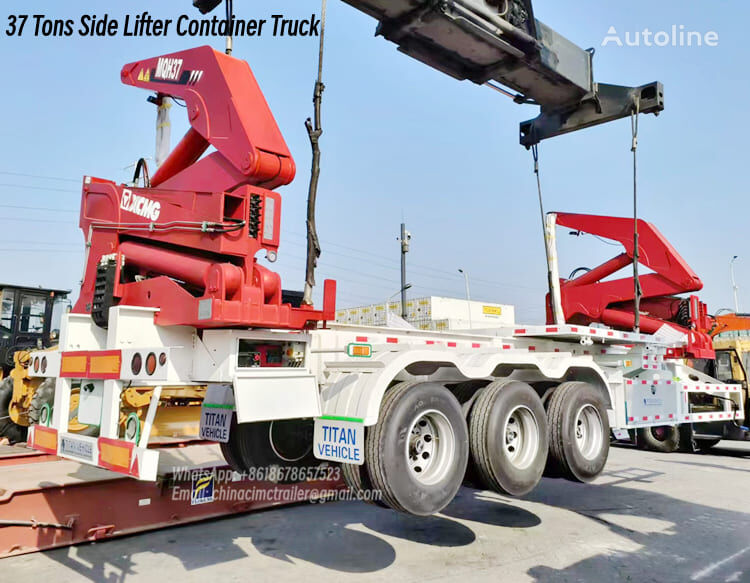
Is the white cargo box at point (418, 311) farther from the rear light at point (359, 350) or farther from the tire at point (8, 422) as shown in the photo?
the rear light at point (359, 350)

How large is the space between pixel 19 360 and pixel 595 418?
8113 mm

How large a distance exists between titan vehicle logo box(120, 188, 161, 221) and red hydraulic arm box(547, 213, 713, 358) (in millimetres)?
6011

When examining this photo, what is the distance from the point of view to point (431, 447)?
12.6 ft

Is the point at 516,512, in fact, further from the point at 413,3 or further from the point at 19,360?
the point at 19,360

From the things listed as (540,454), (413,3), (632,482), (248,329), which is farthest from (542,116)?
(632,482)

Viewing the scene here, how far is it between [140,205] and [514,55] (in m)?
3.06

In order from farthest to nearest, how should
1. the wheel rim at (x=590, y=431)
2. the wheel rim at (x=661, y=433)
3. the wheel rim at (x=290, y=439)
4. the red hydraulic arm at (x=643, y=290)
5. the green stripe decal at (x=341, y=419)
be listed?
the wheel rim at (x=661, y=433) < the red hydraulic arm at (x=643, y=290) < the wheel rim at (x=590, y=431) < the wheel rim at (x=290, y=439) < the green stripe decal at (x=341, y=419)

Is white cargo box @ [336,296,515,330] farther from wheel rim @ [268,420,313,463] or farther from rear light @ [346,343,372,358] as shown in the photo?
rear light @ [346,343,372,358]

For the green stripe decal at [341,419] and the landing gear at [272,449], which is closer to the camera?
the green stripe decal at [341,419]

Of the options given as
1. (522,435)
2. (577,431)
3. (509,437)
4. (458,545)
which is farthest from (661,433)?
(509,437)

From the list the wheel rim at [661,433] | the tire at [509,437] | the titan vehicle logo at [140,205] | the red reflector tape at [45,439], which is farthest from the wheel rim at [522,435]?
the wheel rim at [661,433]

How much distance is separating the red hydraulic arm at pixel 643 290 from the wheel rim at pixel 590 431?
3.69m

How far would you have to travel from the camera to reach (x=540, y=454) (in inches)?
174

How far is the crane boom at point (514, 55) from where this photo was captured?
4156mm
